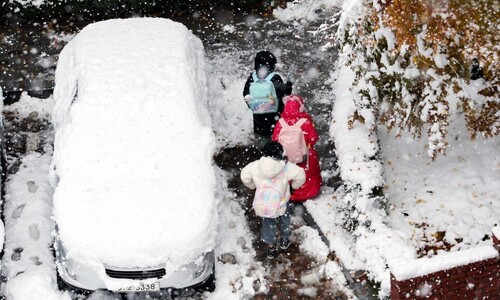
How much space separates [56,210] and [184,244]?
1.43m

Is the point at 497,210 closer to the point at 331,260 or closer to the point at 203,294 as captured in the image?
the point at 331,260

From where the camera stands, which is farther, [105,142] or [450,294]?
[105,142]

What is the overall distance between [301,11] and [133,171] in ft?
20.3

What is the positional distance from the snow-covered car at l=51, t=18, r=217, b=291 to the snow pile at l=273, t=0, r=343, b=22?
400 cm

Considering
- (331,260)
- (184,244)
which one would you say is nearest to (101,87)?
(184,244)

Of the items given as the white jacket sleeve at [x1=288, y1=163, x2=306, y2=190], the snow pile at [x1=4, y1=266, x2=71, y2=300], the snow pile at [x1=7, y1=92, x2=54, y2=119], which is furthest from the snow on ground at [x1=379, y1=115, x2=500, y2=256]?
the snow pile at [x1=7, y1=92, x2=54, y2=119]

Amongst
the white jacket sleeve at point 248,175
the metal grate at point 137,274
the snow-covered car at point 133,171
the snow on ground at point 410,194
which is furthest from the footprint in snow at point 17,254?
the snow on ground at point 410,194

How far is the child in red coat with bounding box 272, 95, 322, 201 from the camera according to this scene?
381 inches

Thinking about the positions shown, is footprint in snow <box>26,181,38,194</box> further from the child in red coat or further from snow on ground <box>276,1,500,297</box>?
snow on ground <box>276,1,500,297</box>

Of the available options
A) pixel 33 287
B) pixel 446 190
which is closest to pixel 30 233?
pixel 33 287

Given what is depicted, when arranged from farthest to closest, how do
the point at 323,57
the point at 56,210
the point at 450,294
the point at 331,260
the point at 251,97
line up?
the point at 323,57
the point at 251,97
the point at 331,260
the point at 56,210
the point at 450,294

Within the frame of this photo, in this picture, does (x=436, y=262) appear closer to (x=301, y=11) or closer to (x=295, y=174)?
(x=295, y=174)

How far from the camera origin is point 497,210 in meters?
9.73

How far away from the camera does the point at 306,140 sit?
9.75 metres
